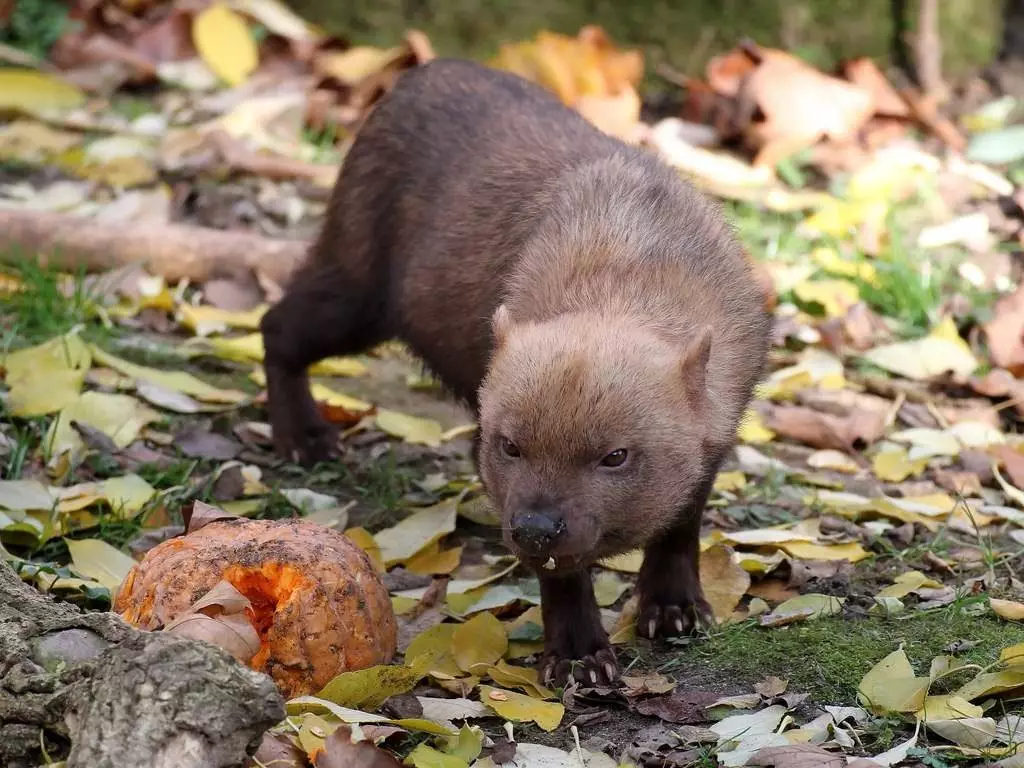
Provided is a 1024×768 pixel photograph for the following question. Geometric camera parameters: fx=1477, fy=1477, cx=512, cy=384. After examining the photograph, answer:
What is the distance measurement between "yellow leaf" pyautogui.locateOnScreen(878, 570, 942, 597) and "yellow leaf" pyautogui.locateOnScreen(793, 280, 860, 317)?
272 centimetres

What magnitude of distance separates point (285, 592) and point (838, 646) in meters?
1.53

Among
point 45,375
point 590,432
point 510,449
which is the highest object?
point 590,432

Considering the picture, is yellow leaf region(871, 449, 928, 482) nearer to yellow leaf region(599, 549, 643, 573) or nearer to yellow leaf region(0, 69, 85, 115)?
yellow leaf region(599, 549, 643, 573)

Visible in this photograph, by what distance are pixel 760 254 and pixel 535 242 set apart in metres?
3.46

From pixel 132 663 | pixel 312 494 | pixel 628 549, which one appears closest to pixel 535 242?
pixel 628 549

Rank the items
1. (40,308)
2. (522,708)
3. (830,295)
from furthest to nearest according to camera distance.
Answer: (830,295)
(40,308)
(522,708)

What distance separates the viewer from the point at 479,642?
4191mm

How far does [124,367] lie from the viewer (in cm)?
592

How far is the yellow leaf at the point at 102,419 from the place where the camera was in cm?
522

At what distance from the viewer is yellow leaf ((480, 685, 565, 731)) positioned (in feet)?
12.3

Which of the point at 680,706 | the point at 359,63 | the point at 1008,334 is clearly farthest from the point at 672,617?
the point at 359,63

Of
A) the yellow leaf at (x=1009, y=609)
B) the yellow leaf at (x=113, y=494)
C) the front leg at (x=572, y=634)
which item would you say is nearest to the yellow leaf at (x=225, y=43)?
the yellow leaf at (x=113, y=494)

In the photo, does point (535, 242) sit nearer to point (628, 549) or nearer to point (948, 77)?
point (628, 549)

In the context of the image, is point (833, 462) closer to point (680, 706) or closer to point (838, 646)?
point (838, 646)
